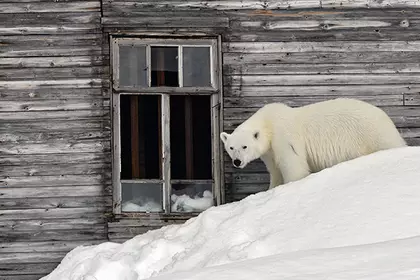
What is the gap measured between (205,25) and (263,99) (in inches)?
39.1

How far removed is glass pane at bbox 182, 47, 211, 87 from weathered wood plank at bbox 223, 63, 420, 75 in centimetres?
21

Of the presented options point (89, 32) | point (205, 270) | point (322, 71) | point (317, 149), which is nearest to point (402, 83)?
point (322, 71)

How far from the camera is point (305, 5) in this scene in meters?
8.33

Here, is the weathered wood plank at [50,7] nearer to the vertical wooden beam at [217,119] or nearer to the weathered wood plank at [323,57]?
the vertical wooden beam at [217,119]

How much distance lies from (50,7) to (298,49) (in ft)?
8.70

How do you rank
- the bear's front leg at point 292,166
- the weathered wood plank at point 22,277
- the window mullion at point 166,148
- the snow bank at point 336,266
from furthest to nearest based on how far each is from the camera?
the window mullion at point 166,148 < the weathered wood plank at point 22,277 < the bear's front leg at point 292,166 < the snow bank at point 336,266

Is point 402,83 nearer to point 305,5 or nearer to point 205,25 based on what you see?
point 305,5

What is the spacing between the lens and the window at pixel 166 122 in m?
8.16

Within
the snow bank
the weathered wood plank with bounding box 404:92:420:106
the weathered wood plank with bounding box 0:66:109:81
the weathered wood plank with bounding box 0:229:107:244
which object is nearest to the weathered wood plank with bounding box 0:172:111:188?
the weathered wood plank with bounding box 0:229:107:244

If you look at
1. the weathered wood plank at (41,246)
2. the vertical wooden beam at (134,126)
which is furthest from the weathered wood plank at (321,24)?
the weathered wood plank at (41,246)

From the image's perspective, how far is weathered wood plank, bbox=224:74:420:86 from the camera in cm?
824

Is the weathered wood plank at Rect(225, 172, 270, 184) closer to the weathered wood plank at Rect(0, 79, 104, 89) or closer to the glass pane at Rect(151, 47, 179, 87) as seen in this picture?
the glass pane at Rect(151, 47, 179, 87)

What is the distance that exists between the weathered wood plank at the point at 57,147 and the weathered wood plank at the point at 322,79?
1.48 m

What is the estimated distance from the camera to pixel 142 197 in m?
8.17
